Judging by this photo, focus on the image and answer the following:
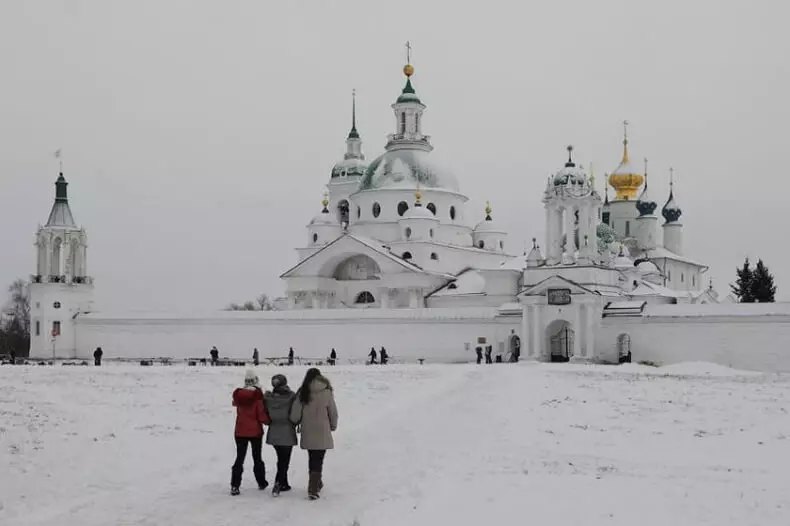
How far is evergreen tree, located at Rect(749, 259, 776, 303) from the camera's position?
219ft

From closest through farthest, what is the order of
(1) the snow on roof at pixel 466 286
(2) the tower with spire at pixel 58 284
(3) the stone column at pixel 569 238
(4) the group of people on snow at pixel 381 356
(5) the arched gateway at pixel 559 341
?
(4) the group of people on snow at pixel 381 356 → (5) the arched gateway at pixel 559 341 → (3) the stone column at pixel 569 238 → (2) the tower with spire at pixel 58 284 → (1) the snow on roof at pixel 466 286

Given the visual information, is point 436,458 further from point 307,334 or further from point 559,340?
point 307,334

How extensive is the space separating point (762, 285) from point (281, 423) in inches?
2384

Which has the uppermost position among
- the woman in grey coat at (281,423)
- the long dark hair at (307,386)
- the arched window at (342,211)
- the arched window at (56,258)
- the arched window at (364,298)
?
the arched window at (342,211)

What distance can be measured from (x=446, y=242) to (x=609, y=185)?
15.5 metres

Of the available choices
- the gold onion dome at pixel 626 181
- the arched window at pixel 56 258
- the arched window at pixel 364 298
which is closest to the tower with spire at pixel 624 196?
the gold onion dome at pixel 626 181

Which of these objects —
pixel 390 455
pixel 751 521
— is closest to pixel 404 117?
pixel 390 455

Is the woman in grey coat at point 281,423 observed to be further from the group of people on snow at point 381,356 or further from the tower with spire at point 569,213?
the tower with spire at point 569,213

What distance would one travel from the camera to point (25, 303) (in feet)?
292

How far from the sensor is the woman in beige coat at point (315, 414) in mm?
11883

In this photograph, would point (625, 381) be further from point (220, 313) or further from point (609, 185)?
point (609, 185)

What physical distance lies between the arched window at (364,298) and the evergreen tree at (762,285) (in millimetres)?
25277

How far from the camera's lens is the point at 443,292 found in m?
56.2

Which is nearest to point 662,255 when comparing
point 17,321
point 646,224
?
point 646,224
